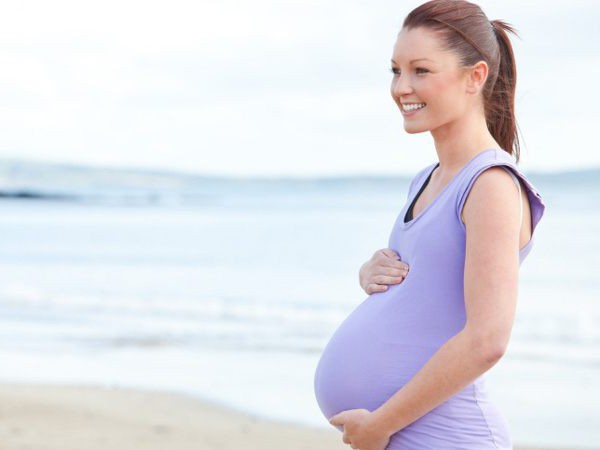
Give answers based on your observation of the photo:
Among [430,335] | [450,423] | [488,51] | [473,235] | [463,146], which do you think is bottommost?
[450,423]

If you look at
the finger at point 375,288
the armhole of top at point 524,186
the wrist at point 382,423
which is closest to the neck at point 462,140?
the armhole of top at point 524,186

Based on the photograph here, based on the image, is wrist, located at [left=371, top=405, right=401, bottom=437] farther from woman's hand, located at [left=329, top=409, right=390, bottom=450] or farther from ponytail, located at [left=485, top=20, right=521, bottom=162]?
ponytail, located at [left=485, top=20, right=521, bottom=162]

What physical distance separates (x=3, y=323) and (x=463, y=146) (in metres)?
9.97

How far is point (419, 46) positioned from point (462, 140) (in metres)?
0.18

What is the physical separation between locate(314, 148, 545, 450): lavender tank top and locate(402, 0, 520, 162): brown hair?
0.15 meters

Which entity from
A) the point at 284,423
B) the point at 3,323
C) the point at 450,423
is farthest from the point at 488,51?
the point at 3,323

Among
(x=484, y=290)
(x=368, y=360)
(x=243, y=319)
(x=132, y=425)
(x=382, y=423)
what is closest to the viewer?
(x=484, y=290)

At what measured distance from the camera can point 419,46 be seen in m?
1.74

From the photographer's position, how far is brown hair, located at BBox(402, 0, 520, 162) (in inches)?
68.2

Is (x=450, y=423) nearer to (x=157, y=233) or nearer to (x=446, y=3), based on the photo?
(x=446, y=3)

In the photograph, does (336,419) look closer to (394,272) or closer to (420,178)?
(394,272)

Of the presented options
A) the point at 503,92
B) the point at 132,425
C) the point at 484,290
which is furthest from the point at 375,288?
the point at 132,425

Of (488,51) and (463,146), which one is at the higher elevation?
(488,51)

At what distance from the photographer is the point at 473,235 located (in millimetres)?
1599
